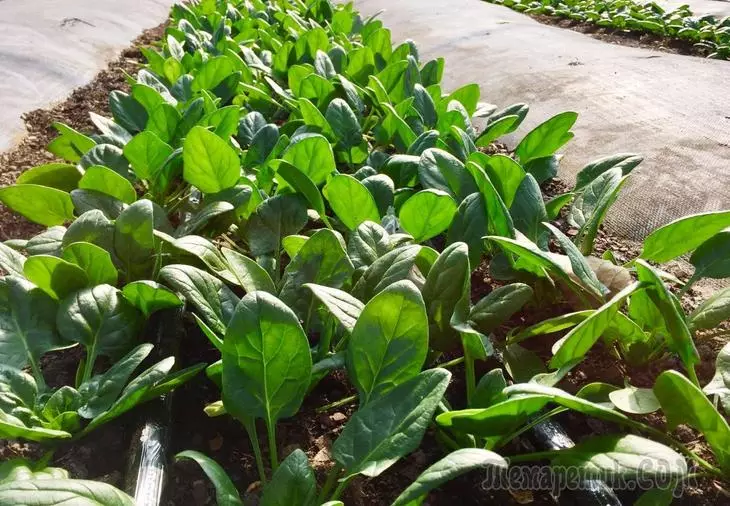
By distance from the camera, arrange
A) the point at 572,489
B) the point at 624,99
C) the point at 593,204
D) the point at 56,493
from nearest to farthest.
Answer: the point at 56,493, the point at 572,489, the point at 593,204, the point at 624,99

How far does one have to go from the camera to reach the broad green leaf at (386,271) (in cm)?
90

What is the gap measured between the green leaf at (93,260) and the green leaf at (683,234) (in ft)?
2.95

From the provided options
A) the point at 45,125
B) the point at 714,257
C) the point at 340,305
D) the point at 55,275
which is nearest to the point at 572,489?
the point at 340,305

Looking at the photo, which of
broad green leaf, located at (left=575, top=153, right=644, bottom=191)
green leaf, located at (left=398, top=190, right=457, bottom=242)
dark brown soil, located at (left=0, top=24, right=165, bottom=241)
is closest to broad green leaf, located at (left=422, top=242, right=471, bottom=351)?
green leaf, located at (left=398, top=190, right=457, bottom=242)

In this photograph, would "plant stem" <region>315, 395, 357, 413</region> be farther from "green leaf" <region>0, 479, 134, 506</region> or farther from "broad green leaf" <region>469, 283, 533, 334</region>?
"green leaf" <region>0, 479, 134, 506</region>

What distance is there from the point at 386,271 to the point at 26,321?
56cm

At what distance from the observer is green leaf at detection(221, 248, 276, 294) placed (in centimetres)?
99

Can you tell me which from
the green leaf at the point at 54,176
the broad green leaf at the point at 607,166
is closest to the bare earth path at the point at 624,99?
the broad green leaf at the point at 607,166

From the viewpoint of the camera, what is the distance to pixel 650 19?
4.21 meters

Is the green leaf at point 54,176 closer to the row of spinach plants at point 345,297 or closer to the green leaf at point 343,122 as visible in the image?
the row of spinach plants at point 345,297

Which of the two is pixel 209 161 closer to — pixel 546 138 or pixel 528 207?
pixel 528 207

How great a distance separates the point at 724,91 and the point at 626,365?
162 centimetres

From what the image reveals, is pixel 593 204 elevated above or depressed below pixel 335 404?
above

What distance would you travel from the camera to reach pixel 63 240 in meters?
1.05
